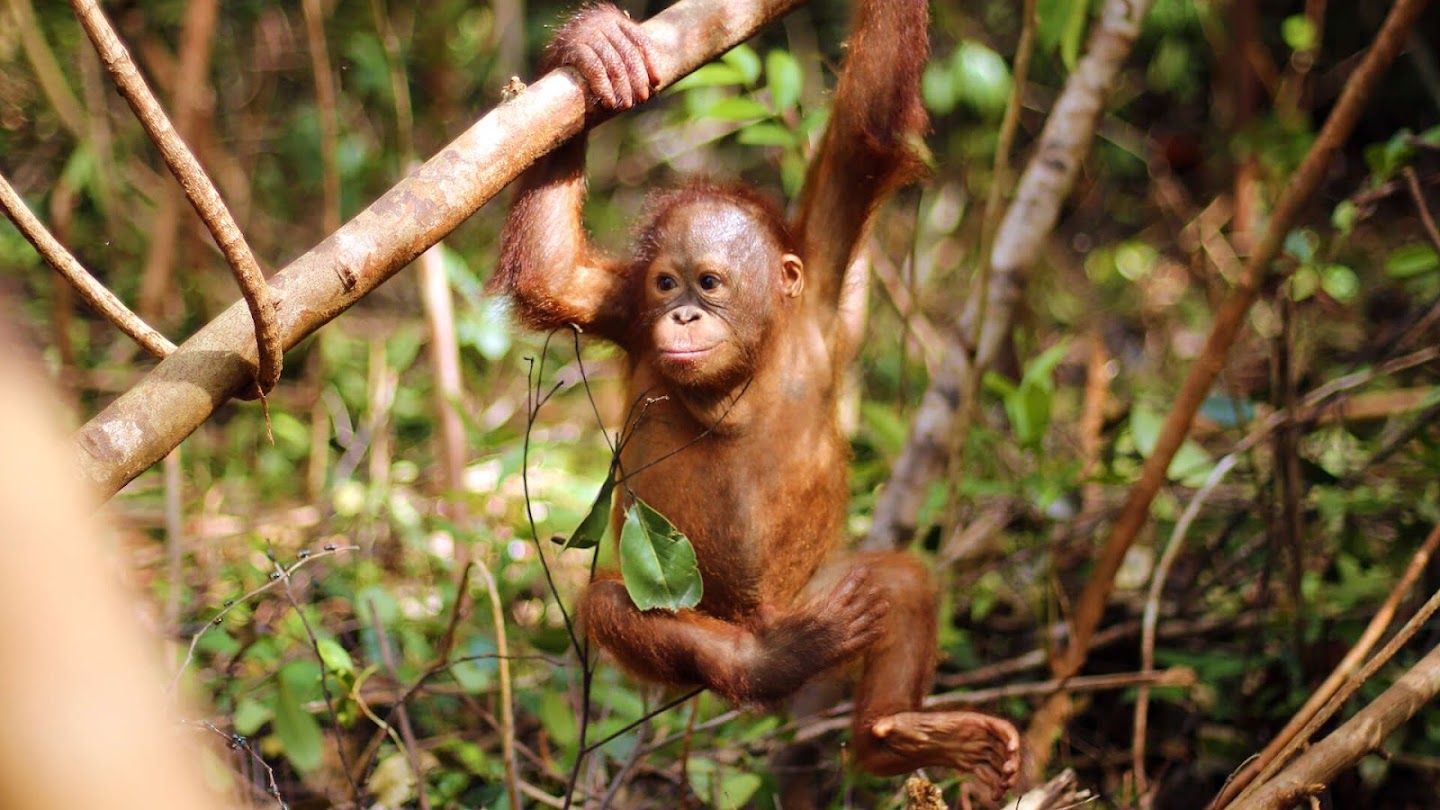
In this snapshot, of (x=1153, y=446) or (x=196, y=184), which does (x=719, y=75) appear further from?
(x=196, y=184)

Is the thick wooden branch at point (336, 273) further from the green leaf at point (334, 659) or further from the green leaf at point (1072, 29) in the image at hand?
the green leaf at point (1072, 29)

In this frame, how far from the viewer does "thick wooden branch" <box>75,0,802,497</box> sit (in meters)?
1.80

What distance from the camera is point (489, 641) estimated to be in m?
3.58

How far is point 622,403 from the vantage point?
3379 mm

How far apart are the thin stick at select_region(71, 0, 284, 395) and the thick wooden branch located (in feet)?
0.17

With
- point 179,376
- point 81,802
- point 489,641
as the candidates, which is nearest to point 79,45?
point 489,641

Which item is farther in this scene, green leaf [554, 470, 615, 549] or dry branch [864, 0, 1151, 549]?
dry branch [864, 0, 1151, 549]

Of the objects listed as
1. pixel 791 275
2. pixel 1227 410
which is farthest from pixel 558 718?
pixel 1227 410

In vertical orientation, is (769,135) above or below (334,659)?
above

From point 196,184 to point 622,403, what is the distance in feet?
5.61

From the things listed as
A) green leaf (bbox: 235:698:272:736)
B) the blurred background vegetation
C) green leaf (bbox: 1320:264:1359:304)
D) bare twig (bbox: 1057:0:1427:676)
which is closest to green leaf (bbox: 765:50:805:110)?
the blurred background vegetation

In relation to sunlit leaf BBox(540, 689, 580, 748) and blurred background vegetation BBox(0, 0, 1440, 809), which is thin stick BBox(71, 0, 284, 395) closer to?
blurred background vegetation BBox(0, 0, 1440, 809)

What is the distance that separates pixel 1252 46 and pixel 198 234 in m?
5.32

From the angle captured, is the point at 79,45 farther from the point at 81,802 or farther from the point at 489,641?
the point at 81,802
